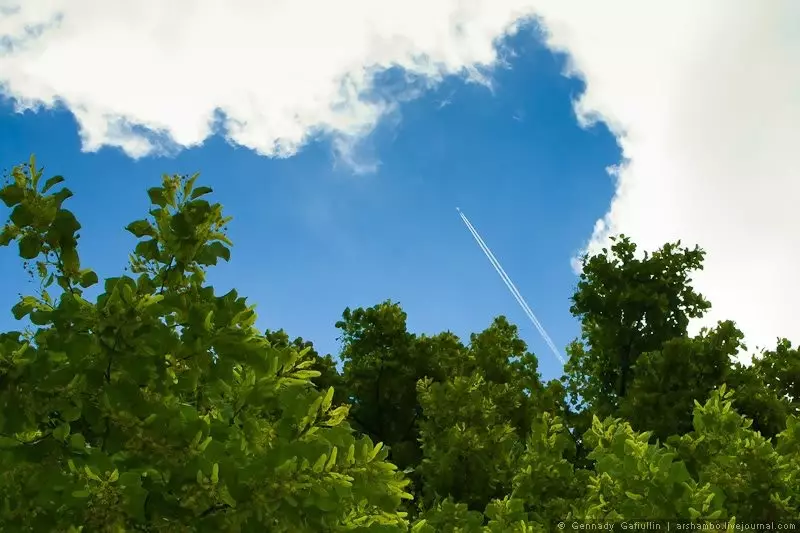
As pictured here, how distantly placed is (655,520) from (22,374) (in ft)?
18.4

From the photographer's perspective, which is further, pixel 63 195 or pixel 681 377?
pixel 681 377

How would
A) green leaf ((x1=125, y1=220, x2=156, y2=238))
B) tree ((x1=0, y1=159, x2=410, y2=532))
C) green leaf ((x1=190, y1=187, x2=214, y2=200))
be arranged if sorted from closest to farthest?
tree ((x1=0, y1=159, x2=410, y2=532)), green leaf ((x1=190, y1=187, x2=214, y2=200)), green leaf ((x1=125, y1=220, x2=156, y2=238))

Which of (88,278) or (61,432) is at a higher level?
(88,278)

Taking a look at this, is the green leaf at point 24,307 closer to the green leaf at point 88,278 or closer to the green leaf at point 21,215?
the green leaf at point 88,278

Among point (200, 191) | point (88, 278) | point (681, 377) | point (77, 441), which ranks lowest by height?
point (77, 441)

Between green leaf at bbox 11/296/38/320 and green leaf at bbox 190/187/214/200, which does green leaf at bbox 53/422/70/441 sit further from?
green leaf at bbox 190/187/214/200

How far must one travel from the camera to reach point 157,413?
176 inches

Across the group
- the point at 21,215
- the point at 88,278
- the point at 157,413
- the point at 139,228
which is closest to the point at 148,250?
the point at 139,228

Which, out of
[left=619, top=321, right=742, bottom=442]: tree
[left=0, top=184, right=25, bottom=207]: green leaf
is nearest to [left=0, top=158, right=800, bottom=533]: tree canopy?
[left=0, top=184, right=25, bottom=207]: green leaf

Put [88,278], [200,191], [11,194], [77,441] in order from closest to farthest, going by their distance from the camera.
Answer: [77,441]
[11,194]
[200,191]
[88,278]

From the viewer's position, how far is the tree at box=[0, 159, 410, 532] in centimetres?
417

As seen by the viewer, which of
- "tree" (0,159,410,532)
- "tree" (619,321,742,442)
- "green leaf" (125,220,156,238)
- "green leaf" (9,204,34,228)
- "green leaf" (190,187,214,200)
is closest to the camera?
"tree" (0,159,410,532)

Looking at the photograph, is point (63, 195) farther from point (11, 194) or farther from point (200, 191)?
point (200, 191)

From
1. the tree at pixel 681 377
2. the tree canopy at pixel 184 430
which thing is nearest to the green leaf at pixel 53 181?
the tree canopy at pixel 184 430
